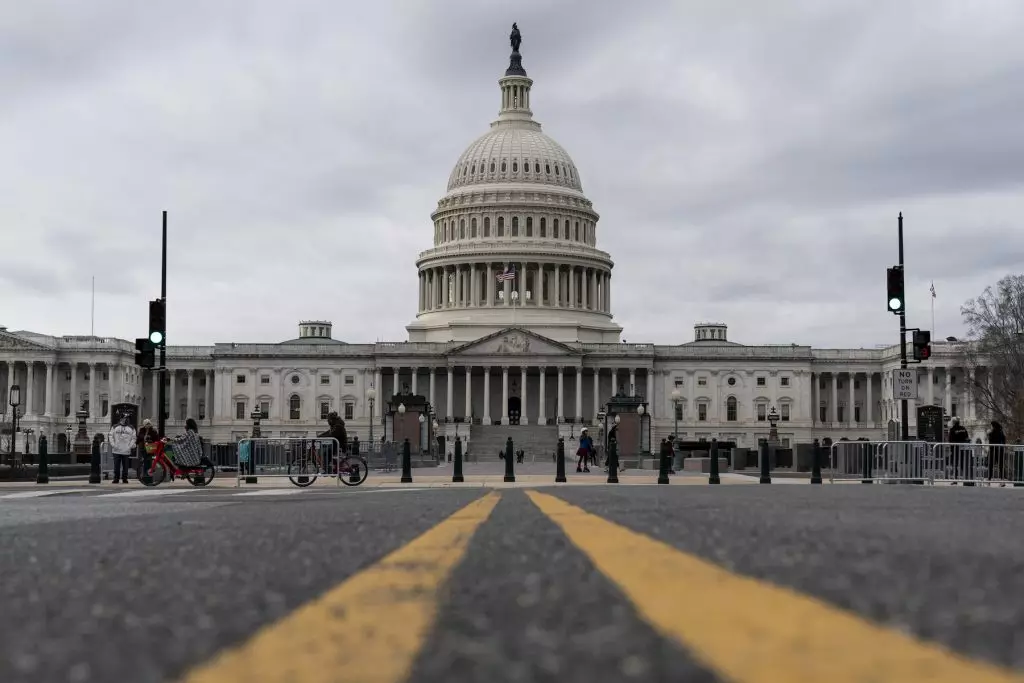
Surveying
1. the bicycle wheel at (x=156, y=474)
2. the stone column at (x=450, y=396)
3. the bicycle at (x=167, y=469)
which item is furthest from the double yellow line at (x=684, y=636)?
the stone column at (x=450, y=396)

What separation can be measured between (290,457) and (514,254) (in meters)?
112

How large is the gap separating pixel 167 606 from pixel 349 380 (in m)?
130

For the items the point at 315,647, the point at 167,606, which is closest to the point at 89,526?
the point at 167,606

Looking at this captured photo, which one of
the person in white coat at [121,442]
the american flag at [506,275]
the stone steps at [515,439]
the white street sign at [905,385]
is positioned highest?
the american flag at [506,275]

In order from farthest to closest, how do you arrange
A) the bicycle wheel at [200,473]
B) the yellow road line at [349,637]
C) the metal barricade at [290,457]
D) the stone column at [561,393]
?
1. the stone column at [561,393]
2. the metal barricade at [290,457]
3. the bicycle wheel at [200,473]
4. the yellow road line at [349,637]

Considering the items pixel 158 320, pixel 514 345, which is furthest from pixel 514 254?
pixel 158 320

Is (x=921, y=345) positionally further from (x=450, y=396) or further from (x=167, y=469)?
(x=450, y=396)

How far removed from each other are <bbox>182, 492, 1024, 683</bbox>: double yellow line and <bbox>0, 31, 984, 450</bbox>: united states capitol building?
119 meters

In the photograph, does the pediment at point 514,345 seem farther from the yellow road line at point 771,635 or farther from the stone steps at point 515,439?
the yellow road line at point 771,635

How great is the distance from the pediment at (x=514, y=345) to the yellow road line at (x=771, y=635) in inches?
4917

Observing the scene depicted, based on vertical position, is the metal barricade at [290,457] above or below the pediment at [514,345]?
below

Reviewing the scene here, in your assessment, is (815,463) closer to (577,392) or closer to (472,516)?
(472,516)

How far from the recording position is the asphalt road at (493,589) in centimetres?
264

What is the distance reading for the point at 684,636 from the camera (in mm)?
2898
